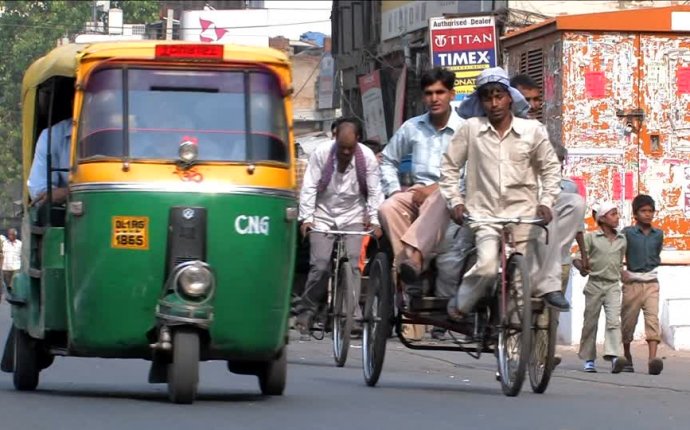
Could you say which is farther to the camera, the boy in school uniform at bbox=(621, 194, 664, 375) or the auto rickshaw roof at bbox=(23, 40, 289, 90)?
the boy in school uniform at bbox=(621, 194, 664, 375)

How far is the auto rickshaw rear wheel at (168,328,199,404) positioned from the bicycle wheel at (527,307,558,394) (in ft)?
7.45

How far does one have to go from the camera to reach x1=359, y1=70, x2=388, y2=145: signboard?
33.0 meters

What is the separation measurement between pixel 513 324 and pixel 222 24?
41033 millimetres

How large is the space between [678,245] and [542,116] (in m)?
2.39

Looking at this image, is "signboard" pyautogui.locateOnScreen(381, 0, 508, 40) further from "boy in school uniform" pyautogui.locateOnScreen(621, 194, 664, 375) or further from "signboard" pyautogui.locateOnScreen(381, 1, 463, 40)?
"boy in school uniform" pyautogui.locateOnScreen(621, 194, 664, 375)

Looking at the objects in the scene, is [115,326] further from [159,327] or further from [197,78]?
[197,78]

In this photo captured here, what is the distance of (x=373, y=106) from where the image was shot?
110 ft

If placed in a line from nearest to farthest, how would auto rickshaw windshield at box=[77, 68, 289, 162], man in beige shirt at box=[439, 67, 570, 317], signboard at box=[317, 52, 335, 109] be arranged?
auto rickshaw windshield at box=[77, 68, 289, 162] < man in beige shirt at box=[439, 67, 570, 317] < signboard at box=[317, 52, 335, 109]

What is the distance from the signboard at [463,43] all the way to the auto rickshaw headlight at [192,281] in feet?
51.1

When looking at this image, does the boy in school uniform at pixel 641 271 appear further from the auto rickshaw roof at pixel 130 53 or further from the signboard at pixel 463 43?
the signboard at pixel 463 43

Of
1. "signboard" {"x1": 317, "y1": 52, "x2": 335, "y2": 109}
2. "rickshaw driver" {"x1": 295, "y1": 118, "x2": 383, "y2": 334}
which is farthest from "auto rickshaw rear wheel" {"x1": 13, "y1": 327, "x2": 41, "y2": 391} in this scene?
Answer: "signboard" {"x1": 317, "y1": 52, "x2": 335, "y2": 109}

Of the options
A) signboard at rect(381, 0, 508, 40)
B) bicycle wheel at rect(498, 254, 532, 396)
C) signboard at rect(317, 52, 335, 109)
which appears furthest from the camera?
signboard at rect(317, 52, 335, 109)

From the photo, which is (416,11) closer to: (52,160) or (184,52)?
(52,160)

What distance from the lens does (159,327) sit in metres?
9.92
